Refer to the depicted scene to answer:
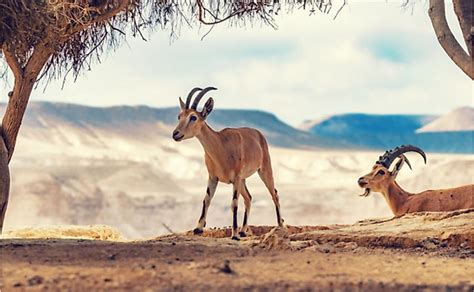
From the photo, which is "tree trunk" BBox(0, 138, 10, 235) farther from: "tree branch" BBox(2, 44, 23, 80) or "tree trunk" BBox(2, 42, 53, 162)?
"tree branch" BBox(2, 44, 23, 80)

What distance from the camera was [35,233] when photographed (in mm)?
14891

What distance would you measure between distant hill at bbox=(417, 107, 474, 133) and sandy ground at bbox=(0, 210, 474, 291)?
7163 centimetres

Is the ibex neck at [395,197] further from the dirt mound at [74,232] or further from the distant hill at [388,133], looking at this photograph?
the distant hill at [388,133]

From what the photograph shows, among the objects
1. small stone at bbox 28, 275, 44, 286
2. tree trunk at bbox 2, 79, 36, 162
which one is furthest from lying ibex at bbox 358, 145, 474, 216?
small stone at bbox 28, 275, 44, 286

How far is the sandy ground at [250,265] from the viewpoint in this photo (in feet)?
20.9

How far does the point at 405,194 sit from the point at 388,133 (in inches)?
2745

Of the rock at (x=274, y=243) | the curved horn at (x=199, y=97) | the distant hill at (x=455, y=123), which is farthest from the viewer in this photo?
the distant hill at (x=455, y=123)

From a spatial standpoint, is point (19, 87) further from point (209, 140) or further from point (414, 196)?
point (414, 196)

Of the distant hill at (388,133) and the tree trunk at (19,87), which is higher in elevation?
the distant hill at (388,133)

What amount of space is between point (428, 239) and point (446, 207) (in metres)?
4.21

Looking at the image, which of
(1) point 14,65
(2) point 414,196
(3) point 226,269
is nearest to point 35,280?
(3) point 226,269

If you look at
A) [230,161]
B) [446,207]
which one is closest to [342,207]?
[446,207]

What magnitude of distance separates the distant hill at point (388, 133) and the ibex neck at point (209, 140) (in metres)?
63.4

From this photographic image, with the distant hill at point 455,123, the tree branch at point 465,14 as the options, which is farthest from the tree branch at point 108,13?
the distant hill at point 455,123
